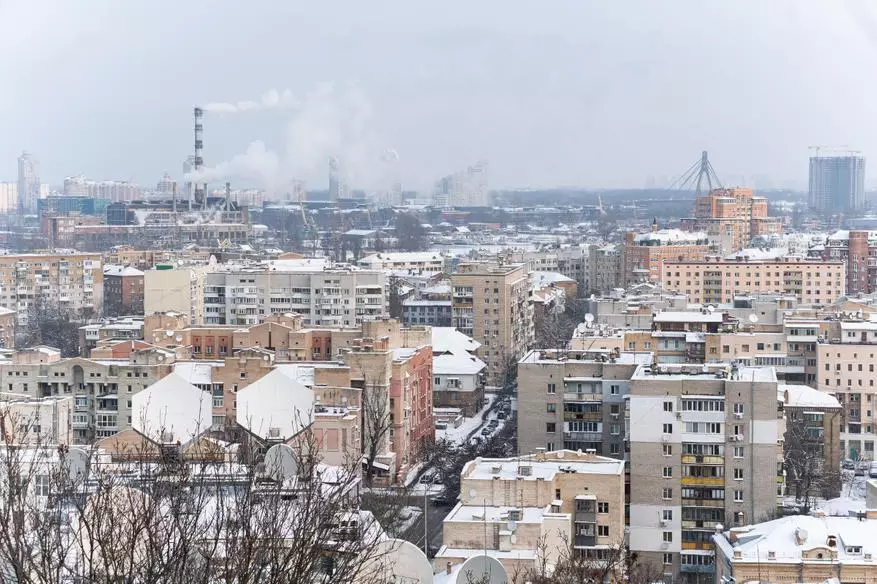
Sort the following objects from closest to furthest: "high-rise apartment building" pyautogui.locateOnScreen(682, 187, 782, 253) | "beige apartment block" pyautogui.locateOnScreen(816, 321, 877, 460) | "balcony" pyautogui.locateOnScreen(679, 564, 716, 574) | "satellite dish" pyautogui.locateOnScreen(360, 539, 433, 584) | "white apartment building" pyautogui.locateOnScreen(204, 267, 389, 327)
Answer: "satellite dish" pyautogui.locateOnScreen(360, 539, 433, 584) < "balcony" pyautogui.locateOnScreen(679, 564, 716, 574) < "beige apartment block" pyautogui.locateOnScreen(816, 321, 877, 460) < "white apartment building" pyautogui.locateOnScreen(204, 267, 389, 327) < "high-rise apartment building" pyautogui.locateOnScreen(682, 187, 782, 253)

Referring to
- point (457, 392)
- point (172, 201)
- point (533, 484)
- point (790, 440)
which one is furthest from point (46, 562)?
point (172, 201)

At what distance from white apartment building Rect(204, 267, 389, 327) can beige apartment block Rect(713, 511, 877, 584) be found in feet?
32.2

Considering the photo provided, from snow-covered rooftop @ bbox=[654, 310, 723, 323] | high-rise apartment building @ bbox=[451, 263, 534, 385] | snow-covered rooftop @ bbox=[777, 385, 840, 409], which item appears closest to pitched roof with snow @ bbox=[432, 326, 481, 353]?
high-rise apartment building @ bbox=[451, 263, 534, 385]

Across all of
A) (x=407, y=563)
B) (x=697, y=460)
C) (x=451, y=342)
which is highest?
(x=407, y=563)

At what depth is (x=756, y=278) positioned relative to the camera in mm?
19297

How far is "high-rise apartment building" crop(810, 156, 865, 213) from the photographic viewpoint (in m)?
51.0

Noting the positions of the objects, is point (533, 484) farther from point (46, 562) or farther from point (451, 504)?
point (46, 562)

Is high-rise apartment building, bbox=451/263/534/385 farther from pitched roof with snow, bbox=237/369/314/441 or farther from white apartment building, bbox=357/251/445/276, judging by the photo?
white apartment building, bbox=357/251/445/276

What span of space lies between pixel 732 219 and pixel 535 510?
887 inches

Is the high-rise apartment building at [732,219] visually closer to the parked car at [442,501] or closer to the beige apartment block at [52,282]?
the beige apartment block at [52,282]

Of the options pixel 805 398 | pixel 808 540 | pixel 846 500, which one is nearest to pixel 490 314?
pixel 805 398

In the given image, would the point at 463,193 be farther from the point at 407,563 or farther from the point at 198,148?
the point at 407,563

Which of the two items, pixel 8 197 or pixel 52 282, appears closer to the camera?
pixel 52 282

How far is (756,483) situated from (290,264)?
11.5 m
